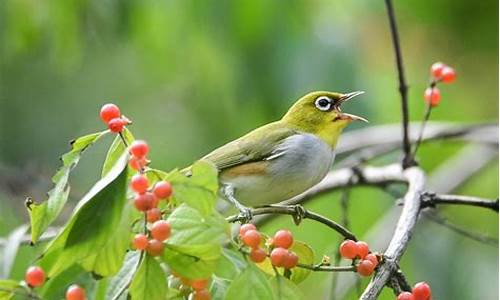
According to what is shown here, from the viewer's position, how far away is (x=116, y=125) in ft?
6.08

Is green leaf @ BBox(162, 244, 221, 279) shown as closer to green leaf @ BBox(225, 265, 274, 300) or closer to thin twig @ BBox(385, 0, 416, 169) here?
green leaf @ BBox(225, 265, 274, 300)

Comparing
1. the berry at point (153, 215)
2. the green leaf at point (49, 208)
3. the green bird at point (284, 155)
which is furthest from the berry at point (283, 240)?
the green bird at point (284, 155)

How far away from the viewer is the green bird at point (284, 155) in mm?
2549

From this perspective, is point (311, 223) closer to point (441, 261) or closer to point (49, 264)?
point (441, 261)

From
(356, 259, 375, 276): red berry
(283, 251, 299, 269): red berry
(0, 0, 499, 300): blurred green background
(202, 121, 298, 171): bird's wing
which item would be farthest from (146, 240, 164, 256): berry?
(0, 0, 499, 300): blurred green background

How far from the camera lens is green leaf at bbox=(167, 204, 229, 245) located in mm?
1659

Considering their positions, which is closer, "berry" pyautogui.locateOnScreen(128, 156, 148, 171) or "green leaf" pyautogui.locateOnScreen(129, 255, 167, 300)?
"green leaf" pyautogui.locateOnScreen(129, 255, 167, 300)

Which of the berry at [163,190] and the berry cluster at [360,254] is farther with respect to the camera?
the berry cluster at [360,254]

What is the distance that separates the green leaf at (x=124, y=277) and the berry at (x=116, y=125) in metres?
0.21

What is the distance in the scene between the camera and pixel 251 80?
4.93 metres

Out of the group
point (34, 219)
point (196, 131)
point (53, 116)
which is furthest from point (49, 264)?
point (53, 116)

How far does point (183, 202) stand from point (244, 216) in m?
0.38

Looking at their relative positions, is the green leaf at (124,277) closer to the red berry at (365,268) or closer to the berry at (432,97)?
the red berry at (365,268)

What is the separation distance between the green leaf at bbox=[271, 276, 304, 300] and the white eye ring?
110 cm
